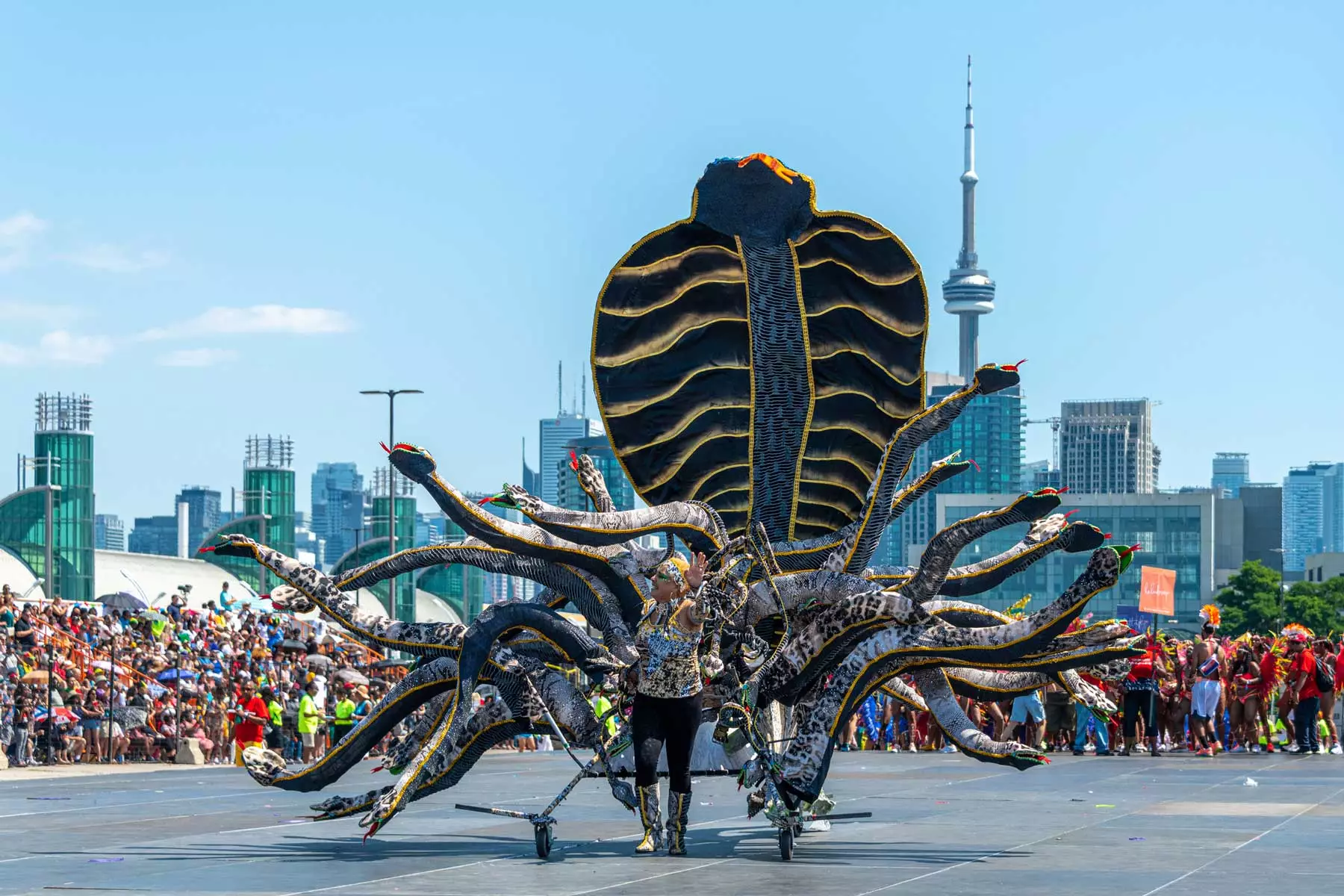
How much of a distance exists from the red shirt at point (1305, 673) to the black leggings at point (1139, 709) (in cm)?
195

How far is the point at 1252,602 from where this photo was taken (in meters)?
124

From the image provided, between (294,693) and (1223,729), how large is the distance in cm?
1394

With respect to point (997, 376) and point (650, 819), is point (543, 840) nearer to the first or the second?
point (650, 819)

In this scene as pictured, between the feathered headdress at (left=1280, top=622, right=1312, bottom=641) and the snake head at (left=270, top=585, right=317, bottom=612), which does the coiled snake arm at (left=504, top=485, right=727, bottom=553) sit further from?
the feathered headdress at (left=1280, top=622, right=1312, bottom=641)

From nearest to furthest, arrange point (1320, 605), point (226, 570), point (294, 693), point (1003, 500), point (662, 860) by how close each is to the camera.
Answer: point (662, 860)
point (294, 693)
point (226, 570)
point (1320, 605)
point (1003, 500)

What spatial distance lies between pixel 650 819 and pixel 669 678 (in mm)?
1082

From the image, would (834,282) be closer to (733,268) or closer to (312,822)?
(733,268)

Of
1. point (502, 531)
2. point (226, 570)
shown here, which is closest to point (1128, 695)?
point (502, 531)

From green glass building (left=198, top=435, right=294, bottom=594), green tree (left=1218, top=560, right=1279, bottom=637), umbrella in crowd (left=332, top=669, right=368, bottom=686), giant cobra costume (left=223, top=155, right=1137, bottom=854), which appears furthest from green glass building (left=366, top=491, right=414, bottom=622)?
giant cobra costume (left=223, top=155, right=1137, bottom=854)

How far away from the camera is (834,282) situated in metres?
15.5

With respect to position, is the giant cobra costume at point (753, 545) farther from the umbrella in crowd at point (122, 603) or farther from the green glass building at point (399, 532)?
the green glass building at point (399, 532)

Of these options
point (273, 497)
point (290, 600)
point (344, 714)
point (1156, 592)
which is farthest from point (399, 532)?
point (290, 600)

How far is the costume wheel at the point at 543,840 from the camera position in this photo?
42.8 ft

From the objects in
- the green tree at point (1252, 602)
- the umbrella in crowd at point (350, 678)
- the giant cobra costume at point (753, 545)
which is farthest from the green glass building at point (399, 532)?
the giant cobra costume at point (753, 545)
